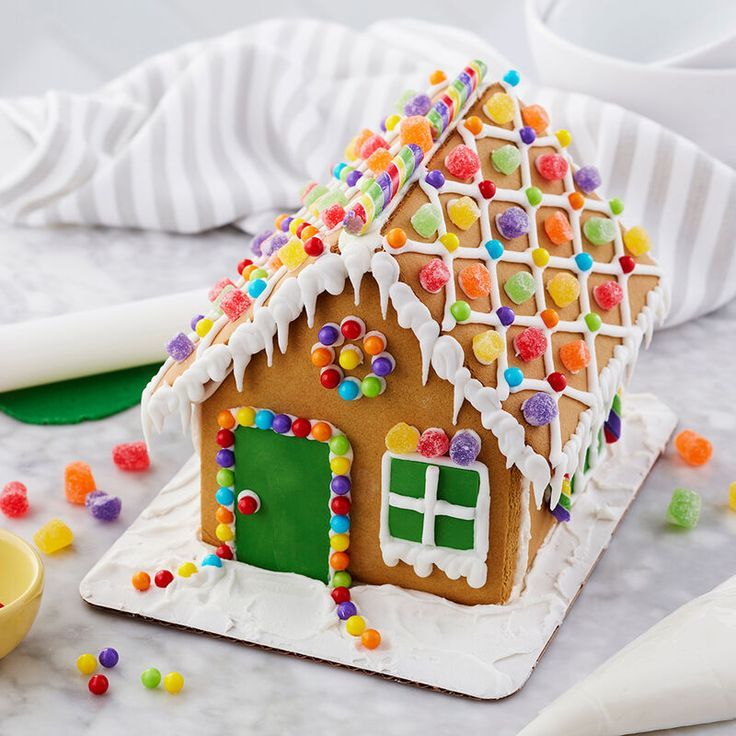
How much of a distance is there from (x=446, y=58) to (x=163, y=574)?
159cm

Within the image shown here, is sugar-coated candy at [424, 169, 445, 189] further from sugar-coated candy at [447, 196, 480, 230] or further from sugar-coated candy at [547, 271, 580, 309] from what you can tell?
sugar-coated candy at [547, 271, 580, 309]

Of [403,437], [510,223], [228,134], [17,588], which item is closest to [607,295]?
[510,223]

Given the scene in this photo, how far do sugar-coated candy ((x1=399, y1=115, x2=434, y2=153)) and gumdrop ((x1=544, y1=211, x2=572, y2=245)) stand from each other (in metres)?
0.23

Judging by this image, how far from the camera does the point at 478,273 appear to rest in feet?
6.39

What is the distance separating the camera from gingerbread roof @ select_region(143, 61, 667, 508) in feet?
6.22

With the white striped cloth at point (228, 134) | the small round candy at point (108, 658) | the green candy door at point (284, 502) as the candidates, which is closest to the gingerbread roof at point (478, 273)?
the green candy door at point (284, 502)

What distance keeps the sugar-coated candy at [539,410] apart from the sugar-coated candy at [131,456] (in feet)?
2.57

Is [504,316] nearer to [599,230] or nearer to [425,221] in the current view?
[425,221]

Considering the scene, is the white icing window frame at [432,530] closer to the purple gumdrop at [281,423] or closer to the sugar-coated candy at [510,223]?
the purple gumdrop at [281,423]

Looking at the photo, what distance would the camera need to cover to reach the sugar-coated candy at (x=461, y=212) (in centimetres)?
199

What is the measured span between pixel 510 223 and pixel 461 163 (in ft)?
0.37

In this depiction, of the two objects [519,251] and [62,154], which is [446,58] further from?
[519,251]

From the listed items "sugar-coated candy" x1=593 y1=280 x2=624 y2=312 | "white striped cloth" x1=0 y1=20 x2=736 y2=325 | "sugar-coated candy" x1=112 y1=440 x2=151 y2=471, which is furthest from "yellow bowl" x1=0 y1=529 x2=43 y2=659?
"white striped cloth" x1=0 y1=20 x2=736 y2=325

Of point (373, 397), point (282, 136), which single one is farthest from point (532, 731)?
point (282, 136)
